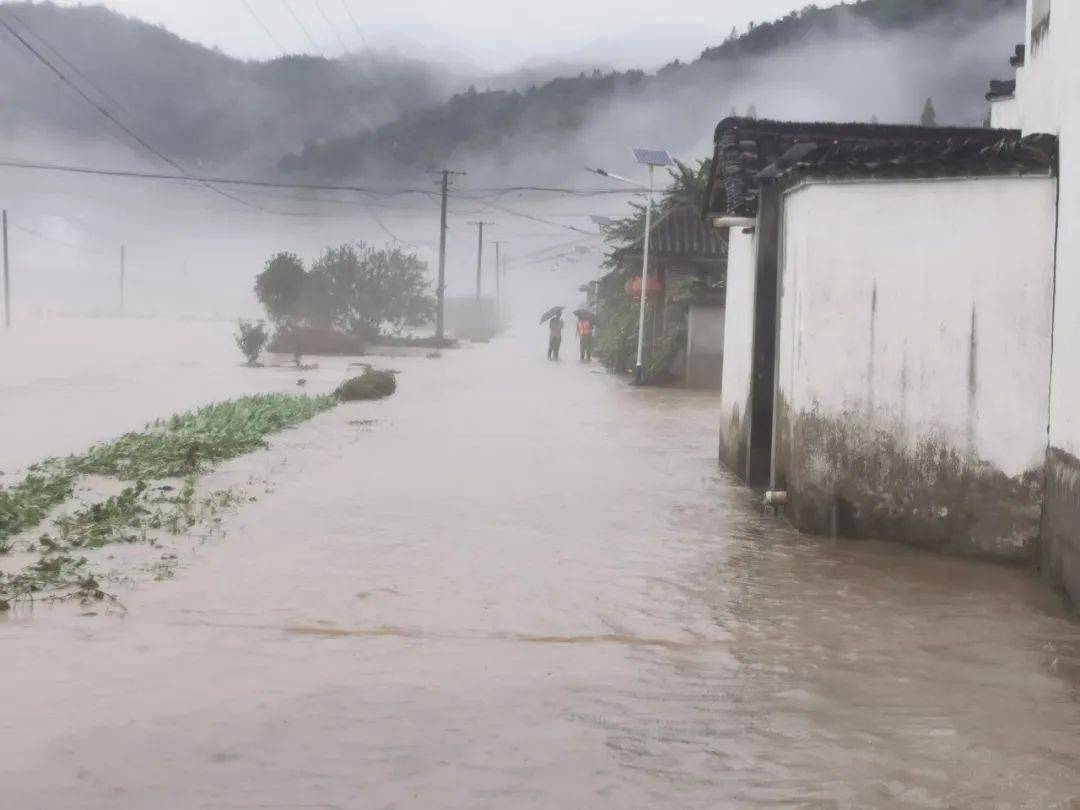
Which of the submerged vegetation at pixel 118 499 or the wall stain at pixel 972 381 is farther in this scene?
the wall stain at pixel 972 381

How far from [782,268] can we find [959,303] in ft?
7.66

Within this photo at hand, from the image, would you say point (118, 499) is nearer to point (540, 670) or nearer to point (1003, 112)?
point (540, 670)

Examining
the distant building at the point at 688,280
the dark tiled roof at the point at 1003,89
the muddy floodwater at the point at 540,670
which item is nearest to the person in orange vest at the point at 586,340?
the distant building at the point at 688,280

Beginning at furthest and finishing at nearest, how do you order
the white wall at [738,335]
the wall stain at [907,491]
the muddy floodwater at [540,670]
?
the white wall at [738,335] < the wall stain at [907,491] < the muddy floodwater at [540,670]

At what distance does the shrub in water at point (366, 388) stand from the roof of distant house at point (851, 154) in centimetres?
1152

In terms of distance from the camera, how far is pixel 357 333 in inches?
2266

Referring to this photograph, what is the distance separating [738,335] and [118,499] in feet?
24.9

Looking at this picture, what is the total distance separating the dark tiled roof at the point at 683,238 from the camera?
110ft

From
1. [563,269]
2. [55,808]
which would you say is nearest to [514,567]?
[55,808]

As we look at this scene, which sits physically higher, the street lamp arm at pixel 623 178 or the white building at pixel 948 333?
the street lamp arm at pixel 623 178

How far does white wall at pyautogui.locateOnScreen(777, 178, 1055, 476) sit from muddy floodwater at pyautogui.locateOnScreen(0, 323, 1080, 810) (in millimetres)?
1106

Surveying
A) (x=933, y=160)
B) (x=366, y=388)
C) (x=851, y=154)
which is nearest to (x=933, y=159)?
(x=933, y=160)

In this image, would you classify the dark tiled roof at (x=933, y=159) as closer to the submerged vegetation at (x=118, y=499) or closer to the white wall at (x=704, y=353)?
the submerged vegetation at (x=118, y=499)

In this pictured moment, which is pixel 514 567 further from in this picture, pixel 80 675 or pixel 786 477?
pixel 80 675
